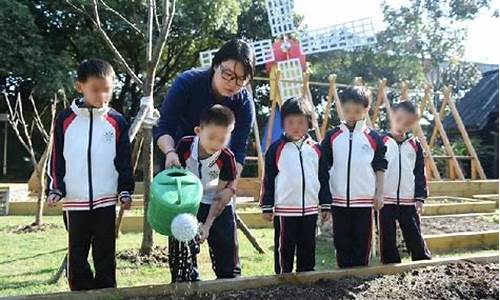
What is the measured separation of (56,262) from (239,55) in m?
2.99

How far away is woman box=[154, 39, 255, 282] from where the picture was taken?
2533 millimetres

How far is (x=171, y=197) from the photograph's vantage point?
7.33 ft

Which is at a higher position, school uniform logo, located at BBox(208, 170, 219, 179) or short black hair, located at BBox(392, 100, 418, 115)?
short black hair, located at BBox(392, 100, 418, 115)

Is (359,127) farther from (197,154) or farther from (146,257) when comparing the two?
(146,257)

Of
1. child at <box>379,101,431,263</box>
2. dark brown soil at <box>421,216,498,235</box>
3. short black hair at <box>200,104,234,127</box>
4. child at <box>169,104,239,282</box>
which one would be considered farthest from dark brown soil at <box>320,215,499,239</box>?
short black hair at <box>200,104,234,127</box>

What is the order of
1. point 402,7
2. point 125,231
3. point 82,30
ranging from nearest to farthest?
point 125,231
point 82,30
point 402,7

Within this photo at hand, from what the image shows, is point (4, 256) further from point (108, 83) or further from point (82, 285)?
point (108, 83)

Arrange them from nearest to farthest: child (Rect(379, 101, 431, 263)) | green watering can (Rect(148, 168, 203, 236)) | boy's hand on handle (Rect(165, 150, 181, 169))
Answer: green watering can (Rect(148, 168, 203, 236)), boy's hand on handle (Rect(165, 150, 181, 169)), child (Rect(379, 101, 431, 263))

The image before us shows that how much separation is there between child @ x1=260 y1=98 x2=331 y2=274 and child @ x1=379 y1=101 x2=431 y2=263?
0.66 metres

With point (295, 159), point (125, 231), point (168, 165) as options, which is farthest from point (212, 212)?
point (125, 231)

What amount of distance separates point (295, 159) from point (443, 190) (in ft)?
25.2

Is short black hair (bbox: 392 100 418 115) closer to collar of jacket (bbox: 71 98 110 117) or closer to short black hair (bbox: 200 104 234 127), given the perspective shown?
short black hair (bbox: 200 104 234 127)

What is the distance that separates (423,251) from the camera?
12.0ft

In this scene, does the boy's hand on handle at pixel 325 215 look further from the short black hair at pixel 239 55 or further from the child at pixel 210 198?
the short black hair at pixel 239 55
